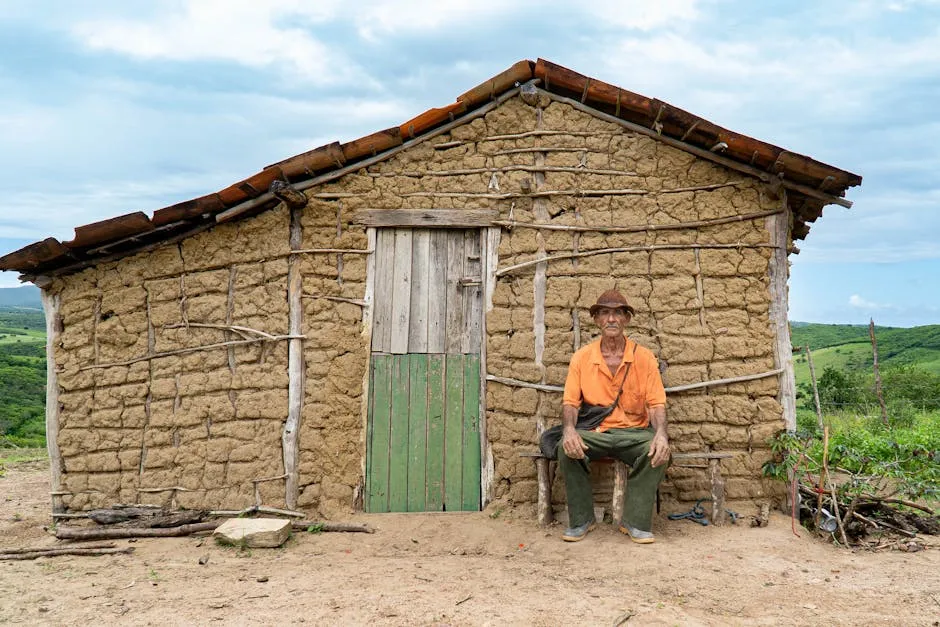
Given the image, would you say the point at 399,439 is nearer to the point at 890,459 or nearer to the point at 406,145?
the point at 406,145

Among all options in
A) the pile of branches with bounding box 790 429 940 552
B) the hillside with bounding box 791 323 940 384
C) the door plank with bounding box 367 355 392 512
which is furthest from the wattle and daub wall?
the hillside with bounding box 791 323 940 384

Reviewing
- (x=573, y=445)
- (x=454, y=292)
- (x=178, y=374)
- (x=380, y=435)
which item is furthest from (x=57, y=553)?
(x=573, y=445)

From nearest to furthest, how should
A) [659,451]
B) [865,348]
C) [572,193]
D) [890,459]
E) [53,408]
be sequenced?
1. [659,451]
2. [572,193]
3. [53,408]
4. [890,459]
5. [865,348]

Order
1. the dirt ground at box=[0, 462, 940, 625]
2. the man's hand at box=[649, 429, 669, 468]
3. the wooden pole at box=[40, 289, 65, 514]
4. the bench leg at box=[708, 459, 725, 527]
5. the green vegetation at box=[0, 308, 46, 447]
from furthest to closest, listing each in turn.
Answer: the green vegetation at box=[0, 308, 46, 447] → the wooden pole at box=[40, 289, 65, 514] → the bench leg at box=[708, 459, 725, 527] → the man's hand at box=[649, 429, 669, 468] → the dirt ground at box=[0, 462, 940, 625]

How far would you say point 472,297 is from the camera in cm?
629

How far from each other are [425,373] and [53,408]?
3.32 m

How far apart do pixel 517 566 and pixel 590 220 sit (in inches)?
114

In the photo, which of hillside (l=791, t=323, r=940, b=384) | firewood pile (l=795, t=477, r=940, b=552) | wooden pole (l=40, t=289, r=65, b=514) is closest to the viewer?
firewood pile (l=795, t=477, r=940, b=552)

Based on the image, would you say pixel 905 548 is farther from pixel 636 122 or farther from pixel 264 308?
pixel 264 308

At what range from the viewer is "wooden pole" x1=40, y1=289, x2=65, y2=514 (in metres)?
6.36

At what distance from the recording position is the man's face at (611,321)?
5.55m

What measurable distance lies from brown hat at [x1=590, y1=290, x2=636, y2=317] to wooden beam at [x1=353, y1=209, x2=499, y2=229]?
1218mm

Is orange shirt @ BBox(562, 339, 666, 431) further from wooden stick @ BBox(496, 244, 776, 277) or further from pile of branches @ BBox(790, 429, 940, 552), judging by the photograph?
pile of branches @ BBox(790, 429, 940, 552)

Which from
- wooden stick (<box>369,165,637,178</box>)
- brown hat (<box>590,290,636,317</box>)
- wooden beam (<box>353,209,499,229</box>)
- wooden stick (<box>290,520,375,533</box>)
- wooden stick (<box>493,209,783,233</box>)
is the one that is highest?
wooden stick (<box>369,165,637,178</box>)
